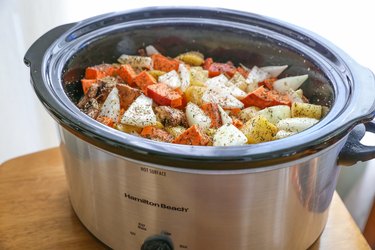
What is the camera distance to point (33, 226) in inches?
39.0

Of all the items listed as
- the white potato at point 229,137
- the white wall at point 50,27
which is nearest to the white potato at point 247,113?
the white potato at point 229,137

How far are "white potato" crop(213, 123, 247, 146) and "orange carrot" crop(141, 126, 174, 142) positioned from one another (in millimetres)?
84

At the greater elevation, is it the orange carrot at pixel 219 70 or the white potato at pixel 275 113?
Answer: the orange carrot at pixel 219 70

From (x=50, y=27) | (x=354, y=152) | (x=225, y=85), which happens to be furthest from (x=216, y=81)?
(x=50, y=27)

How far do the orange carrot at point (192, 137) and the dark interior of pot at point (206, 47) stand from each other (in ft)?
0.98

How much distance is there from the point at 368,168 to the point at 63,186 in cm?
93

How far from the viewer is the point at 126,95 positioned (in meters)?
0.98

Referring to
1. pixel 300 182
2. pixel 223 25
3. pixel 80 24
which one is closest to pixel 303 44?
pixel 223 25

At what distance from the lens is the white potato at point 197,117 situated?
0.92 metres

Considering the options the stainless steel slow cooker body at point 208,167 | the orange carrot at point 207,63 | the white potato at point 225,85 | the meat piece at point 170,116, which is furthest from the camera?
the orange carrot at point 207,63

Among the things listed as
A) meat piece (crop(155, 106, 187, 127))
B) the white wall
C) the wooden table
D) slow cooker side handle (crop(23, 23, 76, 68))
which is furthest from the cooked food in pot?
the white wall

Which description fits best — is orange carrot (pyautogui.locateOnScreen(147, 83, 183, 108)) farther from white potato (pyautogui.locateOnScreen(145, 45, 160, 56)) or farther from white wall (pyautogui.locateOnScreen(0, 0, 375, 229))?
white wall (pyautogui.locateOnScreen(0, 0, 375, 229))

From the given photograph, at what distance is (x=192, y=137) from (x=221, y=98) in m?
0.18

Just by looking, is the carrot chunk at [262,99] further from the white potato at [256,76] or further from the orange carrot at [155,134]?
the orange carrot at [155,134]
